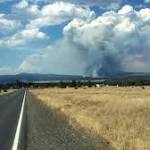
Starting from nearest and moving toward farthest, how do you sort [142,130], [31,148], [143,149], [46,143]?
1. [143,149]
2. [31,148]
3. [46,143]
4. [142,130]

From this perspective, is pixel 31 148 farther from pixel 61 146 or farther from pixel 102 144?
pixel 102 144

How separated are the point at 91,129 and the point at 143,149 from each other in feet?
19.7

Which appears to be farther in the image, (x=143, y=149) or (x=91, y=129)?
(x=91, y=129)

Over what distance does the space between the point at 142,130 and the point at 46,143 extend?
3.84m

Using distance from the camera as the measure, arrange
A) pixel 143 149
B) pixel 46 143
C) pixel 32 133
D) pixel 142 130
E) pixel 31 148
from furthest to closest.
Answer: pixel 32 133
pixel 142 130
pixel 46 143
pixel 31 148
pixel 143 149

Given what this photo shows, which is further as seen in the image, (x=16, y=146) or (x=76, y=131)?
(x=76, y=131)

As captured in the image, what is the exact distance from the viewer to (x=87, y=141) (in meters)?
14.3

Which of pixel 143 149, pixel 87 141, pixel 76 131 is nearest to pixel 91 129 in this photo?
pixel 76 131

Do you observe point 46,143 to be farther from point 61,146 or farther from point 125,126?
point 125,126

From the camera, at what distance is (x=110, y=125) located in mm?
18297

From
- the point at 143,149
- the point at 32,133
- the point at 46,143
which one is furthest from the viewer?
the point at 32,133

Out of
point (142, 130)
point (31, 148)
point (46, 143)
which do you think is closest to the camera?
point (31, 148)

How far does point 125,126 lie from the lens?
687 inches

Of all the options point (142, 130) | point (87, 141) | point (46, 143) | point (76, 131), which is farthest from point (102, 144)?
point (76, 131)
